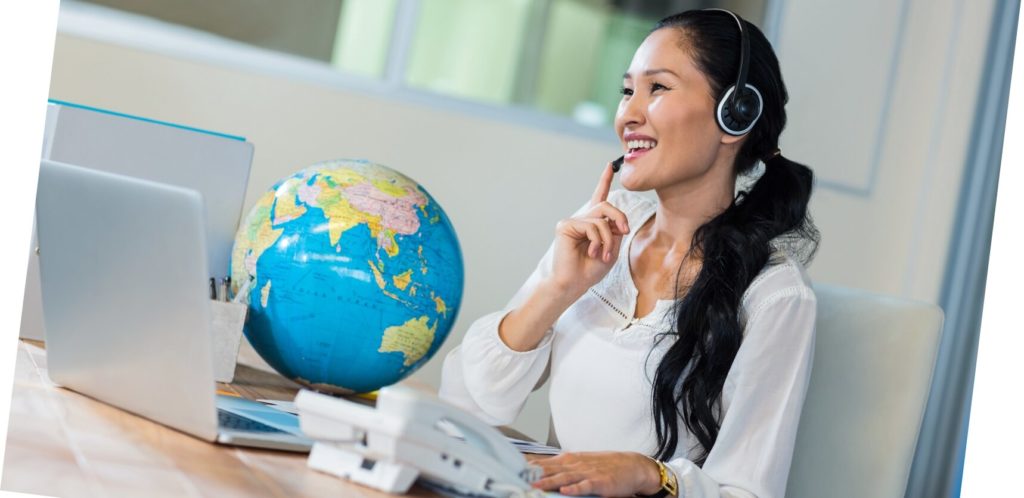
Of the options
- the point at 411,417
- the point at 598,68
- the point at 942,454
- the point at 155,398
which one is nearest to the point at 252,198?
the point at 598,68

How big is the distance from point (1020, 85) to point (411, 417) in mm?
2390

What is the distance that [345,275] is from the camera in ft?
4.21

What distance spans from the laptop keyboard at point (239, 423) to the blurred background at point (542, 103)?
1.62 meters

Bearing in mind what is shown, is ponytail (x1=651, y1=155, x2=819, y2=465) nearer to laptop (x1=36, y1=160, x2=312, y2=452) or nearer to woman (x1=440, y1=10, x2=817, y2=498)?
woman (x1=440, y1=10, x2=817, y2=498)

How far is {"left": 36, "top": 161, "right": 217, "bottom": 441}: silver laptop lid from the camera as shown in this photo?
902 millimetres

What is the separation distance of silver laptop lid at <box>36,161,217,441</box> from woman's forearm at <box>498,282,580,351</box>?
62 cm

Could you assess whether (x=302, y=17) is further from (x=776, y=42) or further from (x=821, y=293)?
(x=821, y=293)

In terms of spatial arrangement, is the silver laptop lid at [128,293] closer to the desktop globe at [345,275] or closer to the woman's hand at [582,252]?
the desktop globe at [345,275]

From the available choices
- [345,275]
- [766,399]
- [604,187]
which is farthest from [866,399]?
[345,275]

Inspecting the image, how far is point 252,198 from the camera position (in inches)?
102

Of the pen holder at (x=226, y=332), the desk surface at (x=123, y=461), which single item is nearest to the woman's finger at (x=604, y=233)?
the pen holder at (x=226, y=332)

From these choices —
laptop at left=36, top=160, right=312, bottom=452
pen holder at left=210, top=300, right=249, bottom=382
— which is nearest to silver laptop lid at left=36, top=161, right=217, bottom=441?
laptop at left=36, top=160, right=312, bottom=452

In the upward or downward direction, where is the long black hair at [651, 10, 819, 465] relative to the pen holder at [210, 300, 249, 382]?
upward

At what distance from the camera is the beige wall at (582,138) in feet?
8.40
